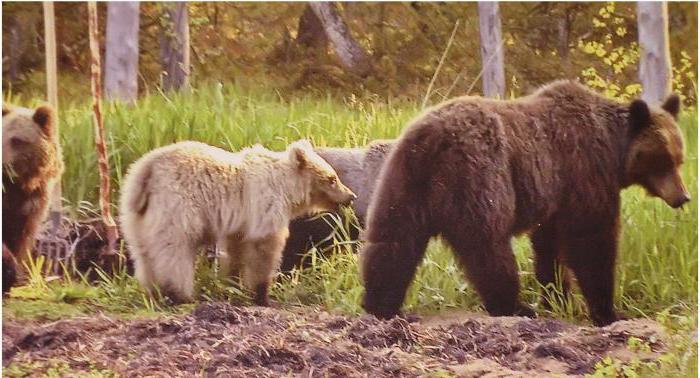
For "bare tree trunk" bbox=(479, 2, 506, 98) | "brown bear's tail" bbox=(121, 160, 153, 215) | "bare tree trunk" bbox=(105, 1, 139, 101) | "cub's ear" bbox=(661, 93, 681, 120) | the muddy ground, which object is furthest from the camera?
"cub's ear" bbox=(661, 93, 681, 120)

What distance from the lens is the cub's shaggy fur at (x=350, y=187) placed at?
3.78m

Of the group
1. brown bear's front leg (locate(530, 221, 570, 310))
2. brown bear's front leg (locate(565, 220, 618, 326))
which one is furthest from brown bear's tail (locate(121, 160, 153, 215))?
brown bear's front leg (locate(565, 220, 618, 326))

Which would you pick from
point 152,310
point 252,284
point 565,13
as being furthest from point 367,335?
point 565,13

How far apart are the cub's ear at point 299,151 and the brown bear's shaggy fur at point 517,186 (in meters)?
0.32

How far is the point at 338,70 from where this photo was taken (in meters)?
3.82

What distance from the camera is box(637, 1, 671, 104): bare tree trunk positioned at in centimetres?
392

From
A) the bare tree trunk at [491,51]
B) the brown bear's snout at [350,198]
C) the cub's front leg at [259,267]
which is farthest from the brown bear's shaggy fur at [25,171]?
the bare tree trunk at [491,51]

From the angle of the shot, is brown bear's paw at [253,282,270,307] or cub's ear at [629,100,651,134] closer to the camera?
brown bear's paw at [253,282,270,307]

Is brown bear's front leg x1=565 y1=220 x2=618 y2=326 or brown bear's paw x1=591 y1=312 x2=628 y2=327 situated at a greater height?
brown bear's front leg x1=565 y1=220 x2=618 y2=326

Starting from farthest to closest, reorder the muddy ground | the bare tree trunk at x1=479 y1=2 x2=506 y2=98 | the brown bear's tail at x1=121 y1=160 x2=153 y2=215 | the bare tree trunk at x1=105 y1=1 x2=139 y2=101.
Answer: the bare tree trunk at x1=479 y1=2 x2=506 y2=98
the bare tree trunk at x1=105 y1=1 x2=139 y2=101
the brown bear's tail at x1=121 y1=160 x2=153 y2=215
the muddy ground

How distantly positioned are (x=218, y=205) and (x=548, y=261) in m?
1.22

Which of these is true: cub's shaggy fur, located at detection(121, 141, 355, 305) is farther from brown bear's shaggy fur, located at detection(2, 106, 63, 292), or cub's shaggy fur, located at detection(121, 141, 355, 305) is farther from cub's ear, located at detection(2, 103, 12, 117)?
cub's ear, located at detection(2, 103, 12, 117)

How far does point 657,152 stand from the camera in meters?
4.07

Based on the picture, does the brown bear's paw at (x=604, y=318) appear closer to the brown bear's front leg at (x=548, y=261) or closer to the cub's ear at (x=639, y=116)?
the brown bear's front leg at (x=548, y=261)
